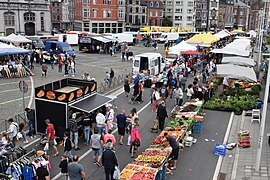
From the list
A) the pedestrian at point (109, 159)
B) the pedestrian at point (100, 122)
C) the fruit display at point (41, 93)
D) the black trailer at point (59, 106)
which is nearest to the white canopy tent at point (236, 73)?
the black trailer at point (59, 106)

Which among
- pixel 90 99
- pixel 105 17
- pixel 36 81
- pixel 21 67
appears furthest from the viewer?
pixel 105 17

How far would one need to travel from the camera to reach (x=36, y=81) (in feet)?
89.4

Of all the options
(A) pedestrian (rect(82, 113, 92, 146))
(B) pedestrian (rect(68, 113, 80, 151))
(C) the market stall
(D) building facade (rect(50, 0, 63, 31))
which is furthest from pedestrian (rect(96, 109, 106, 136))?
(D) building facade (rect(50, 0, 63, 31))

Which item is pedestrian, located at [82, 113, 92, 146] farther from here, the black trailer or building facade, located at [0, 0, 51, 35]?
building facade, located at [0, 0, 51, 35]

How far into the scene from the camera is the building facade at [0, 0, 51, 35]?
62088 mm

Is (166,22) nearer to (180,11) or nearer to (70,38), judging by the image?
(180,11)

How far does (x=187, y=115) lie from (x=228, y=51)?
58.0 ft

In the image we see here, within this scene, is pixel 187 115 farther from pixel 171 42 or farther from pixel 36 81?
pixel 171 42

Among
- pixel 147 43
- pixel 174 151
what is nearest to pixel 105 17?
pixel 147 43

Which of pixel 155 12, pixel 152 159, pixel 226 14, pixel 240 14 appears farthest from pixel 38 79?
pixel 240 14

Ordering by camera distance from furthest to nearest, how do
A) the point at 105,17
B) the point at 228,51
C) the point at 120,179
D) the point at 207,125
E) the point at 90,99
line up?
1. the point at 105,17
2. the point at 228,51
3. the point at 207,125
4. the point at 90,99
5. the point at 120,179

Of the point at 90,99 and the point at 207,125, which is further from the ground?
the point at 90,99

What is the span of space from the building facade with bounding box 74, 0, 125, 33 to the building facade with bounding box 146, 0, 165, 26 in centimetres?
1397

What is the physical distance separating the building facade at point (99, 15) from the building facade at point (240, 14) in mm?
65528
